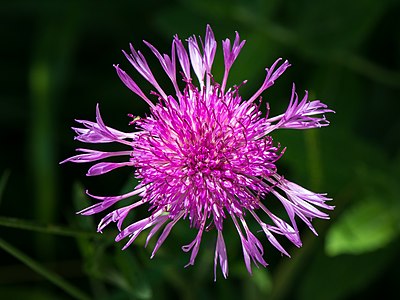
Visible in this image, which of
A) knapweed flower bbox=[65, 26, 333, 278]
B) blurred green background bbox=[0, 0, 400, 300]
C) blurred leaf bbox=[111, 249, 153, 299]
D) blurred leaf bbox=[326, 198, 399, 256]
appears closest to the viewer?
knapweed flower bbox=[65, 26, 333, 278]

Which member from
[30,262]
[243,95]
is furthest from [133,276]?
[243,95]

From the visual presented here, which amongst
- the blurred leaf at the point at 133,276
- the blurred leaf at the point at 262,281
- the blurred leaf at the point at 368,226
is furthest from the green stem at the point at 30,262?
the blurred leaf at the point at 368,226

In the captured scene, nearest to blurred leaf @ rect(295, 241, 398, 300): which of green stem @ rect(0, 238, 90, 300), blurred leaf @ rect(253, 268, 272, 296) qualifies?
blurred leaf @ rect(253, 268, 272, 296)

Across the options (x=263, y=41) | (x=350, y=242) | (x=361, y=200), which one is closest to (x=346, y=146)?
(x=361, y=200)

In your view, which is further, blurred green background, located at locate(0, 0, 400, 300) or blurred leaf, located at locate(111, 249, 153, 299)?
blurred green background, located at locate(0, 0, 400, 300)

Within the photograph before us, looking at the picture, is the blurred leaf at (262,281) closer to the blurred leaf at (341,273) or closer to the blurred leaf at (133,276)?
the blurred leaf at (341,273)

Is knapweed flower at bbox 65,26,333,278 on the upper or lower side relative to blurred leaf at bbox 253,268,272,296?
Answer: upper

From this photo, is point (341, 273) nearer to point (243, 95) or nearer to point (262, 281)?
point (262, 281)

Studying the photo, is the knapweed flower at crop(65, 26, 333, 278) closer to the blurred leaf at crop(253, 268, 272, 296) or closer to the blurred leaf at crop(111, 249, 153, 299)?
the blurred leaf at crop(111, 249, 153, 299)
